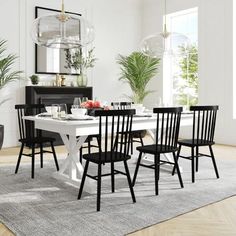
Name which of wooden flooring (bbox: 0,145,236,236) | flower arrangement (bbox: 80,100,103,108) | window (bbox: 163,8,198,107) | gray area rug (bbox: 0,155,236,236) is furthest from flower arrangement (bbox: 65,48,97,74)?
wooden flooring (bbox: 0,145,236,236)

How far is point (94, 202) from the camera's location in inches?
122

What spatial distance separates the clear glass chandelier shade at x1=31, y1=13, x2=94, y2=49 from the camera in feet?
11.8

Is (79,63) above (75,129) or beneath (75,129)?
above

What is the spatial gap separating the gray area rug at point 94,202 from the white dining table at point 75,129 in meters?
0.13

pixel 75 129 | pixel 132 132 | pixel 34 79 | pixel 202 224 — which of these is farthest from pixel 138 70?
pixel 202 224

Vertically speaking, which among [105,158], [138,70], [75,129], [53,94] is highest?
[138,70]

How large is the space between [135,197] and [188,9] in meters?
5.31

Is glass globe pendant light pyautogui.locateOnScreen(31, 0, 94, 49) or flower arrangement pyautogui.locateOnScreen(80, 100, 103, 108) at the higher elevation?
glass globe pendant light pyautogui.locateOnScreen(31, 0, 94, 49)

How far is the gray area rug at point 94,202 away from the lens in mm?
2541

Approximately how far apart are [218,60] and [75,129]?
4.54m

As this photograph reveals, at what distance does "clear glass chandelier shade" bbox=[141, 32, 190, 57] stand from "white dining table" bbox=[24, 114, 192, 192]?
1009mm

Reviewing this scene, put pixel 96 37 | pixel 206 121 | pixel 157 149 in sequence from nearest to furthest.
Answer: pixel 157 149
pixel 206 121
pixel 96 37

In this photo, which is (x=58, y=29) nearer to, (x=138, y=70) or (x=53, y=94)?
(x=53, y=94)

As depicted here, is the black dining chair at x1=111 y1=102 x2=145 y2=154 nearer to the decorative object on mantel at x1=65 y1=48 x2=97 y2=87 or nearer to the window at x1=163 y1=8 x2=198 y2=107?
the decorative object on mantel at x1=65 y1=48 x2=97 y2=87
